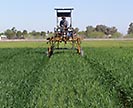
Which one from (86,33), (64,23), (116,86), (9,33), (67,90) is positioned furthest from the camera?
(9,33)

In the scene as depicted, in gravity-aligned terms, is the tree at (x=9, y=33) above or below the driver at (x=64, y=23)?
below

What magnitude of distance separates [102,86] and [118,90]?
802 millimetres

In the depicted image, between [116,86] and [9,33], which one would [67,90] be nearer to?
[116,86]

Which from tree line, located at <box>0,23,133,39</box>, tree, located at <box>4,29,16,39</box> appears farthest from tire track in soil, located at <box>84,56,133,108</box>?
tree, located at <box>4,29,16,39</box>

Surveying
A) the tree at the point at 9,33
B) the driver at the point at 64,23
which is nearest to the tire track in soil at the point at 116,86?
the driver at the point at 64,23

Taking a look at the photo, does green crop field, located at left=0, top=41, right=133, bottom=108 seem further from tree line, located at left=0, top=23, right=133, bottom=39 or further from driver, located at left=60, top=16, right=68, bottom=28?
tree line, located at left=0, top=23, right=133, bottom=39

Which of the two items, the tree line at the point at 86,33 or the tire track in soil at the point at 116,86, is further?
the tree line at the point at 86,33

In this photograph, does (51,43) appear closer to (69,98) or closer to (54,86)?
(54,86)

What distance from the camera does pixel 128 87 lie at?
11781 mm

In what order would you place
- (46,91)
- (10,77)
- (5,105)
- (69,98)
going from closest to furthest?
(5,105) → (69,98) → (46,91) → (10,77)

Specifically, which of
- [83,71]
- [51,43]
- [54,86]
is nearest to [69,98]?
[54,86]

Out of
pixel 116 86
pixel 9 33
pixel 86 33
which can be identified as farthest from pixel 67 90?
pixel 9 33

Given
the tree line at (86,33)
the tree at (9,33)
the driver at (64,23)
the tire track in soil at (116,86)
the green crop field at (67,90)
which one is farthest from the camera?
the tree at (9,33)

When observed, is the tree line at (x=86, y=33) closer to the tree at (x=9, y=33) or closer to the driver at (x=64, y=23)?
the tree at (x=9, y=33)
